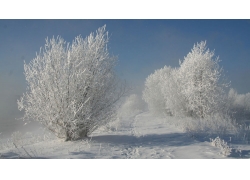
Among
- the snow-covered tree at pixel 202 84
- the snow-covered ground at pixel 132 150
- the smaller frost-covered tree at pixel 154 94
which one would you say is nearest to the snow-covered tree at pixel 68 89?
the snow-covered ground at pixel 132 150

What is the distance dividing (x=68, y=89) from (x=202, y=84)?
9491 millimetres

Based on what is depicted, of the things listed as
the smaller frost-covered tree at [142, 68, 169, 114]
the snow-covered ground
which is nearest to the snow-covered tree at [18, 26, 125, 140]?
the snow-covered ground

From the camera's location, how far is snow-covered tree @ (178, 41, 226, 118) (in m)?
12.9

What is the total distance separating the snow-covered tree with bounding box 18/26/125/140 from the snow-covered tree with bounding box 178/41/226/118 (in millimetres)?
7861

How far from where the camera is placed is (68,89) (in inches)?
269

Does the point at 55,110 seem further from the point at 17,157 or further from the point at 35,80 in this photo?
the point at 17,157

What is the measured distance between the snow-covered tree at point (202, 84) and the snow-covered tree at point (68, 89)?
7861 millimetres

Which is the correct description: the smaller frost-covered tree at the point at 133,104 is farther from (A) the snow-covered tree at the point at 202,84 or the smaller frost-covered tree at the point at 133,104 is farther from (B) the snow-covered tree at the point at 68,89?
(B) the snow-covered tree at the point at 68,89

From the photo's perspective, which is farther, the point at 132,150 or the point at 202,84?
the point at 202,84

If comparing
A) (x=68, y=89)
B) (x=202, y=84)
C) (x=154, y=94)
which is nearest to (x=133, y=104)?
(x=154, y=94)

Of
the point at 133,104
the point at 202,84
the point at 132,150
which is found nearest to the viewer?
the point at 132,150

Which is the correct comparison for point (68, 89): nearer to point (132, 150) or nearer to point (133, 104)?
point (132, 150)

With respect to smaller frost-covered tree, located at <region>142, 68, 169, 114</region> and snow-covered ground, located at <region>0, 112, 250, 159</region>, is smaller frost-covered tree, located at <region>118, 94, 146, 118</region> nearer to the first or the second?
smaller frost-covered tree, located at <region>142, 68, 169, 114</region>

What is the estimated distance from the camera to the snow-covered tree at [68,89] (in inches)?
267
